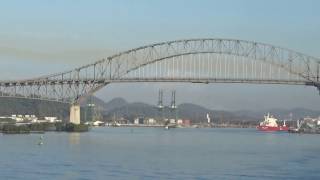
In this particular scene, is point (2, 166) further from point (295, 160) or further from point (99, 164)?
point (295, 160)

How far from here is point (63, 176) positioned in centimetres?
4406

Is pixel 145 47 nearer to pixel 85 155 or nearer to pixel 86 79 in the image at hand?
pixel 86 79

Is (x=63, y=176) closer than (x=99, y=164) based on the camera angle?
Yes

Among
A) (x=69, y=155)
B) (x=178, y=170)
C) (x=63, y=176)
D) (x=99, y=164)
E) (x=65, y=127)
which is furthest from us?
(x=65, y=127)

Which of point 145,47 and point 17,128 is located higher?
point 145,47

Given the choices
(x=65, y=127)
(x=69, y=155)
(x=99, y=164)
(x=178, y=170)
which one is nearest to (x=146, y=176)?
(x=178, y=170)

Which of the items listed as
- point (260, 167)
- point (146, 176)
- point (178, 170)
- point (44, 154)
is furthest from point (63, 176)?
point (44, 154)

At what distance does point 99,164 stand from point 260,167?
11.9 m

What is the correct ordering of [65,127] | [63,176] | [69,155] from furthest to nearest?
[65,127]
[69,155]
[63,176]

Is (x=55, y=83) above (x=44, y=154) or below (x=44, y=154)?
above

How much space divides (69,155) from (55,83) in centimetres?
8028

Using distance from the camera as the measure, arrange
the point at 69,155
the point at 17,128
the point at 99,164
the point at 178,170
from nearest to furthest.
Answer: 1. the point at 178,170
2. the point at 99,164
3. the point at 69,155
4. the point at 17,128

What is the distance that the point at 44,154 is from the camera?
2537 inches

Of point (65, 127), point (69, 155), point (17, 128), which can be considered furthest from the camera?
point (65, 127)
